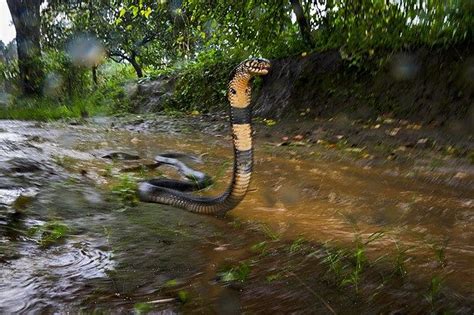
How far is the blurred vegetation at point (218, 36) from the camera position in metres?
6.51

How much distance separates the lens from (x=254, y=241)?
2.25 m

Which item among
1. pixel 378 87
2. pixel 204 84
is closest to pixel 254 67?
pixel 378 87

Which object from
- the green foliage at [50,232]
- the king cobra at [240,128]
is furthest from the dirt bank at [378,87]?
the green foliage at [50,232]

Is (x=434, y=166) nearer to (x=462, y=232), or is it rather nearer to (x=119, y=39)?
(x=462, y=232)

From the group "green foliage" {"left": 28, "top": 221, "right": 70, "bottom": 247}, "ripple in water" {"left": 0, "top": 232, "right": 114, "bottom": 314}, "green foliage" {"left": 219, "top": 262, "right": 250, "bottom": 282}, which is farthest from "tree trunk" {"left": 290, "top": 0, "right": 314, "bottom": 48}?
"green foliage" {"left": 219, "top": 262, "right": 250, "bottom": 282}

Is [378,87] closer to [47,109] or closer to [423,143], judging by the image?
[423,143]

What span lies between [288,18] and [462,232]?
23.5 feet

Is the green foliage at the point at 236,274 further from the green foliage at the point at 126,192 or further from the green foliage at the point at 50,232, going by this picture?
the green foliage at the point at 126,192

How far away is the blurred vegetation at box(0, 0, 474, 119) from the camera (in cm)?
651

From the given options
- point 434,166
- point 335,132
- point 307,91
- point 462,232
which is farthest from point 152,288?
point 307,91

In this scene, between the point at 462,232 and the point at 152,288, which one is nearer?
the point at 152,288

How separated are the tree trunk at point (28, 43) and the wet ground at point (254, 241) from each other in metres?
9.72

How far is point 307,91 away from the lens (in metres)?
7.93

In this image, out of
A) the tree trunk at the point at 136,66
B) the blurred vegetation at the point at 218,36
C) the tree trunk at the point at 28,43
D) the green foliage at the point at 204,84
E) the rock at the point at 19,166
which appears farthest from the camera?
the tree trunk at the point at 136,66
